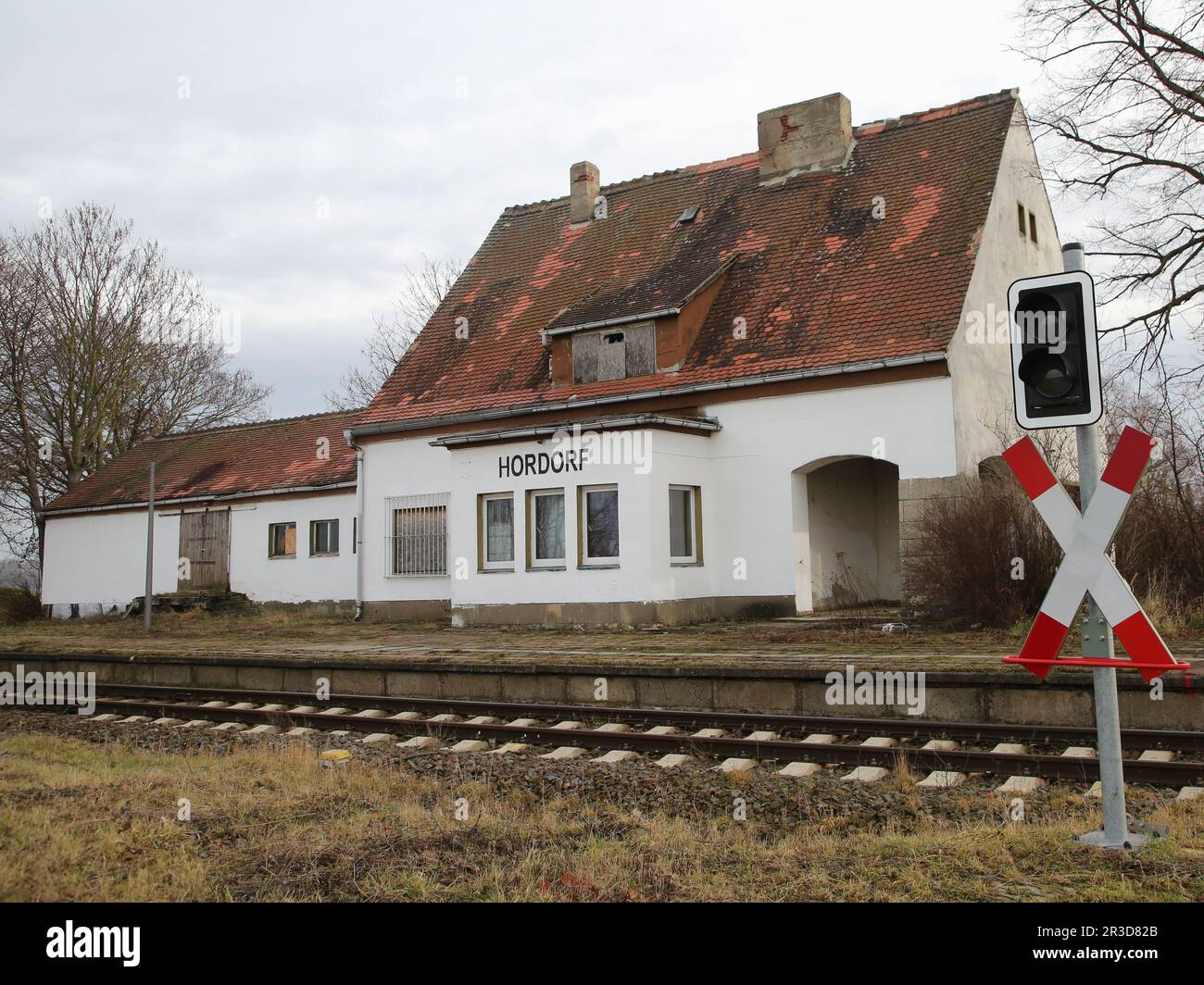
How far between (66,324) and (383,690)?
2967cm

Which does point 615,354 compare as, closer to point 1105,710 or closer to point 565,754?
point 565,754

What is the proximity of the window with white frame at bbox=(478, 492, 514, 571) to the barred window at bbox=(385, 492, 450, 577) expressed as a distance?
96.9 inches

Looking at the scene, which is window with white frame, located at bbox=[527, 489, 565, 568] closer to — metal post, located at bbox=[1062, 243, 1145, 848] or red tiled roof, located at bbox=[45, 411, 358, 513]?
red tiled roof, located at bbox=[45, 411, 358, 513]

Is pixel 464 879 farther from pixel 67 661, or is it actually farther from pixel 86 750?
pixel 67 661

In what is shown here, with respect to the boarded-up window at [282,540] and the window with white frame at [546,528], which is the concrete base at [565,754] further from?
the boarded-up window at [282,540]

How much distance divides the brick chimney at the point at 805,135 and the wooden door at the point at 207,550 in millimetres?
17489

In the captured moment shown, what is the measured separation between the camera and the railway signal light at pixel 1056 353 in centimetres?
550

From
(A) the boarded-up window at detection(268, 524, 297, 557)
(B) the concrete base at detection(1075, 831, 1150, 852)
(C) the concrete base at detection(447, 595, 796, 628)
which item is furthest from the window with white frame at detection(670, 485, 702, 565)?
(B) the concrete base at detection(1075, 831, 1150, 852)

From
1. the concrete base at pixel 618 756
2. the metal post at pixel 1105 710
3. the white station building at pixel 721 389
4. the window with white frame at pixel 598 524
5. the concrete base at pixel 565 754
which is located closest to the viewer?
the metal post at pixel 1105 710

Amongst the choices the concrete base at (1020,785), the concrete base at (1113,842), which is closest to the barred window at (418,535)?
the concrete base at (1020,785)

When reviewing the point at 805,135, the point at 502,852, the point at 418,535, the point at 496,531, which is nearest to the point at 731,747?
the point at 502,852

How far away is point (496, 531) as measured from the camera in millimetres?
21469
